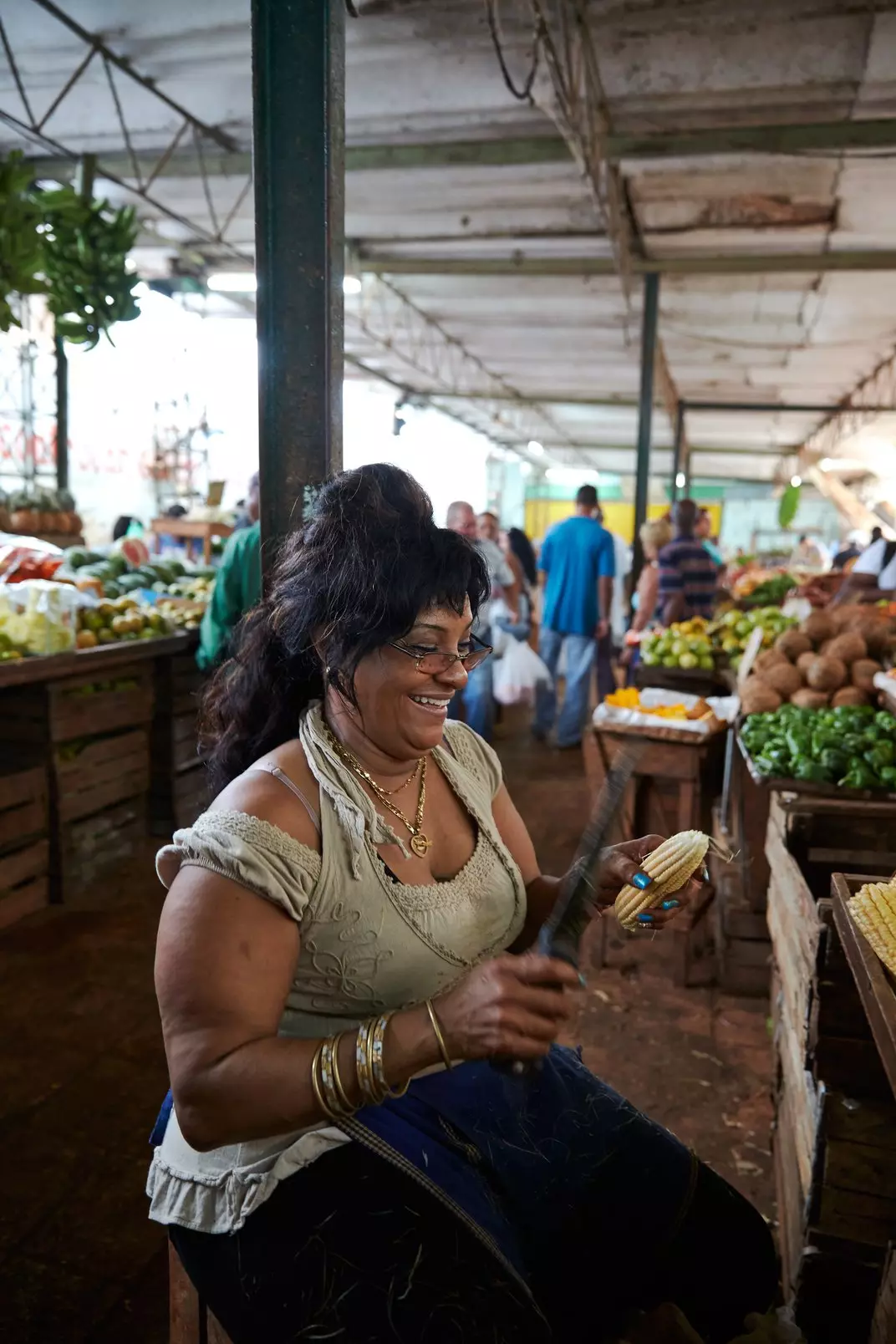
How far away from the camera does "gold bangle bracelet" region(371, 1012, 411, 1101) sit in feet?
3.92

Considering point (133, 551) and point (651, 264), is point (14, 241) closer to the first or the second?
Result: point (133, 551)

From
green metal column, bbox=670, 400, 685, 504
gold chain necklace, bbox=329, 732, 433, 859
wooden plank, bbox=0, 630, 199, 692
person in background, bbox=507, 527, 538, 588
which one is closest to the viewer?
gold chain necklace, bbox=329, 732, 433, 859

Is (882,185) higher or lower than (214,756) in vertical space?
higher

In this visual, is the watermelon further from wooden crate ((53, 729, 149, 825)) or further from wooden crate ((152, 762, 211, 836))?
wooden crate ((53, 729, 149, 825))

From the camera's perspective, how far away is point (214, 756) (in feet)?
5.79

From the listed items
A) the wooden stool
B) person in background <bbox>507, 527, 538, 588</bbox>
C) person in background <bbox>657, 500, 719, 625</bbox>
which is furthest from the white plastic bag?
the wooden stool

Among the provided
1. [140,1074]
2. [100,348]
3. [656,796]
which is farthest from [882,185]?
[100,348]

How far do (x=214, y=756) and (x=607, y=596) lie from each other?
6.49 meters

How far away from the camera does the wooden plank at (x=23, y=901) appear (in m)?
4.12

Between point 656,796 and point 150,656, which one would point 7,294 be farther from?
point 656,796

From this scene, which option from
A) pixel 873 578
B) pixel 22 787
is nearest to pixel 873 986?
pixel 22 787

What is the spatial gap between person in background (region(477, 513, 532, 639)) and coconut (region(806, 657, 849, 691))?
3.15m

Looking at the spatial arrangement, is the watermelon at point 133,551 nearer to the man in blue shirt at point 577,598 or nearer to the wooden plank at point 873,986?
the man in blue shirt at point 577,598

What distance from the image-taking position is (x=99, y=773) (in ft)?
15.4
